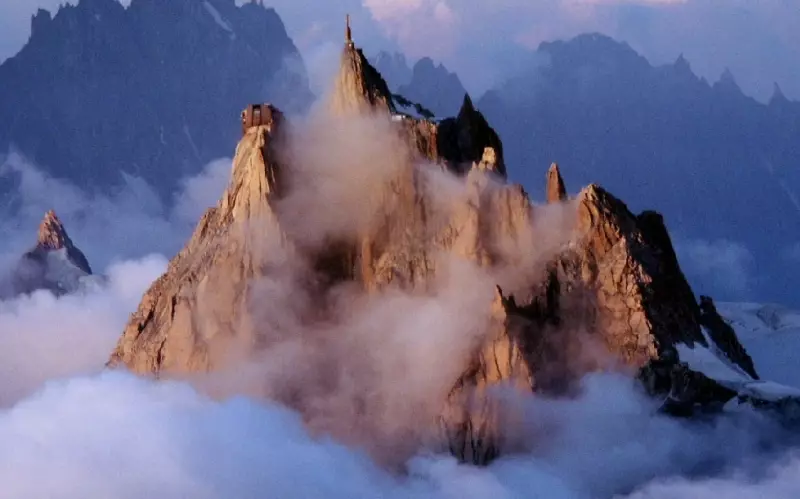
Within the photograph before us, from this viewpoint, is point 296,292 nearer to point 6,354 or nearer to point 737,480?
point 737,480

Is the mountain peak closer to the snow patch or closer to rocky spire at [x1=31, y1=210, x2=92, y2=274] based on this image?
rocky spire at [x1=31, y1=210, x2=92, y2=274]

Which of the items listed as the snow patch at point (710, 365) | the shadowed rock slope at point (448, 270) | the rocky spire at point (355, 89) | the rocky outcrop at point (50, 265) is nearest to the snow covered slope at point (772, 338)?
the shadowed rock slope at point (448, 270)

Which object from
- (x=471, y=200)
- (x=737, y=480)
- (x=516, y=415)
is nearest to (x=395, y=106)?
(x=471, y=200)

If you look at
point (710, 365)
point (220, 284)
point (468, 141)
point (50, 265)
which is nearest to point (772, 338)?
point (710, 365)

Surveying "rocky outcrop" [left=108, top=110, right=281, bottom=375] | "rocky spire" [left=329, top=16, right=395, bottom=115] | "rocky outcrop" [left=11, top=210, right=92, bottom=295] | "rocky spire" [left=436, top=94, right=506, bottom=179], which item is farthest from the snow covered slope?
"rocky outcrop" [left=11, top=210, right=92, bottom=295]

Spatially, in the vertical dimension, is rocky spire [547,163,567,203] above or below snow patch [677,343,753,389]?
above

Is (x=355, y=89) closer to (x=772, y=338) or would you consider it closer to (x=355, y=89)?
(x=355, y=89)

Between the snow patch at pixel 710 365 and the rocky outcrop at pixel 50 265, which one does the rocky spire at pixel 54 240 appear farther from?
the snow patch at pixel 710 365
